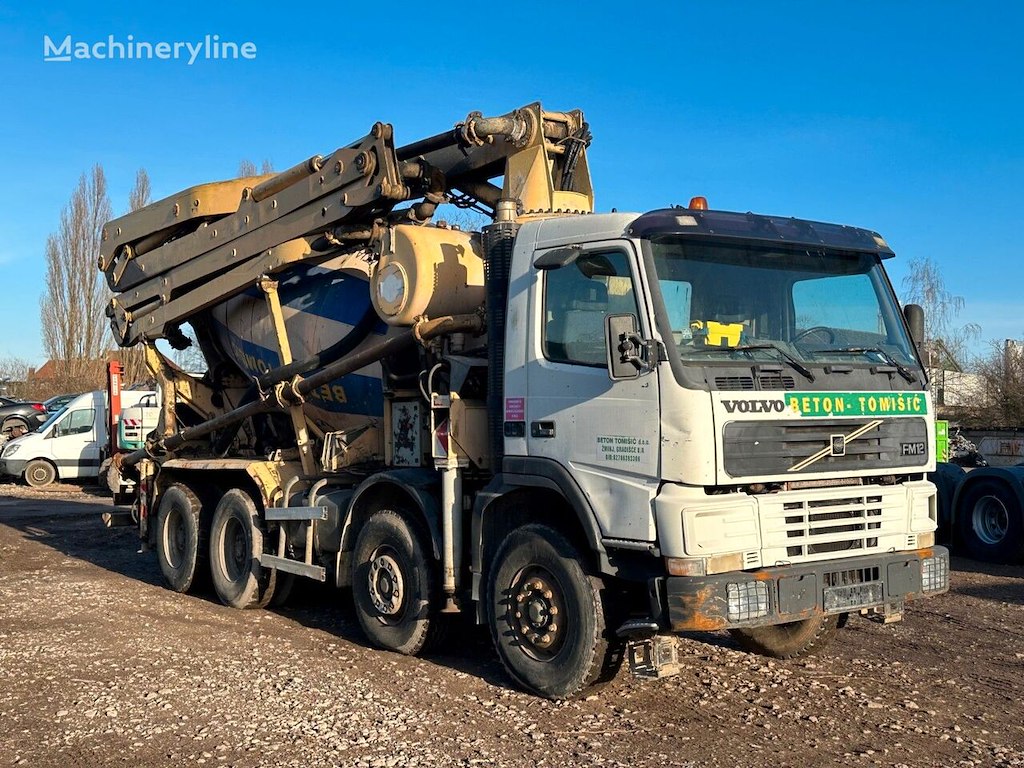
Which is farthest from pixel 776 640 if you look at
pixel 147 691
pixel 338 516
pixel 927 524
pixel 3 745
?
pixel 3 745

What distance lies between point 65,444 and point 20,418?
8.63 m

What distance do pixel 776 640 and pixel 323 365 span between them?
4177mm

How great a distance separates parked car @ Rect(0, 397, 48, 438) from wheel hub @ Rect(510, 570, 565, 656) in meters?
26.9

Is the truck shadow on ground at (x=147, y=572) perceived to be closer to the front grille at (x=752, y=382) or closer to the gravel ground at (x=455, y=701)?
the gravel ground at (x=455, y=701)

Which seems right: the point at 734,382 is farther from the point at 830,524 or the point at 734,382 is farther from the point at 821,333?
the point at 830,524

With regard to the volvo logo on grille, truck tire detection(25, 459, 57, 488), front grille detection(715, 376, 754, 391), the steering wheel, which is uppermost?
the steering wheel

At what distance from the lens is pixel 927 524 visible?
21.2ft

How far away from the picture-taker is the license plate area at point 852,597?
591 cm

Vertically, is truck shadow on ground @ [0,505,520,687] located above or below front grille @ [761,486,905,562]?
below

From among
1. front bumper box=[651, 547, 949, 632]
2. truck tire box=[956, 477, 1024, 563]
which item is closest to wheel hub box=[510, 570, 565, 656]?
front bumper box=[651, 547, 949, 632]

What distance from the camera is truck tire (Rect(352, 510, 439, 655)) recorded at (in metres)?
7.30

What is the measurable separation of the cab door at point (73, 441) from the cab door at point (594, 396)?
1944cm

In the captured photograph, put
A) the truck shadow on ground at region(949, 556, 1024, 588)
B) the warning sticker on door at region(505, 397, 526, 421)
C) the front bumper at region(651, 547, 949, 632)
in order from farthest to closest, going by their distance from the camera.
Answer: the truck shadow on ground at region(949, 556, 1024, 588), the warning sticker on door at region(505, 397, 526, 421), the front bumper at region(651, 547, 949, 632)

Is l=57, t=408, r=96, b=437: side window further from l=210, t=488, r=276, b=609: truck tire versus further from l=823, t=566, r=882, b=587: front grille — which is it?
l=823, t=566, r=882, b=587: front grille
